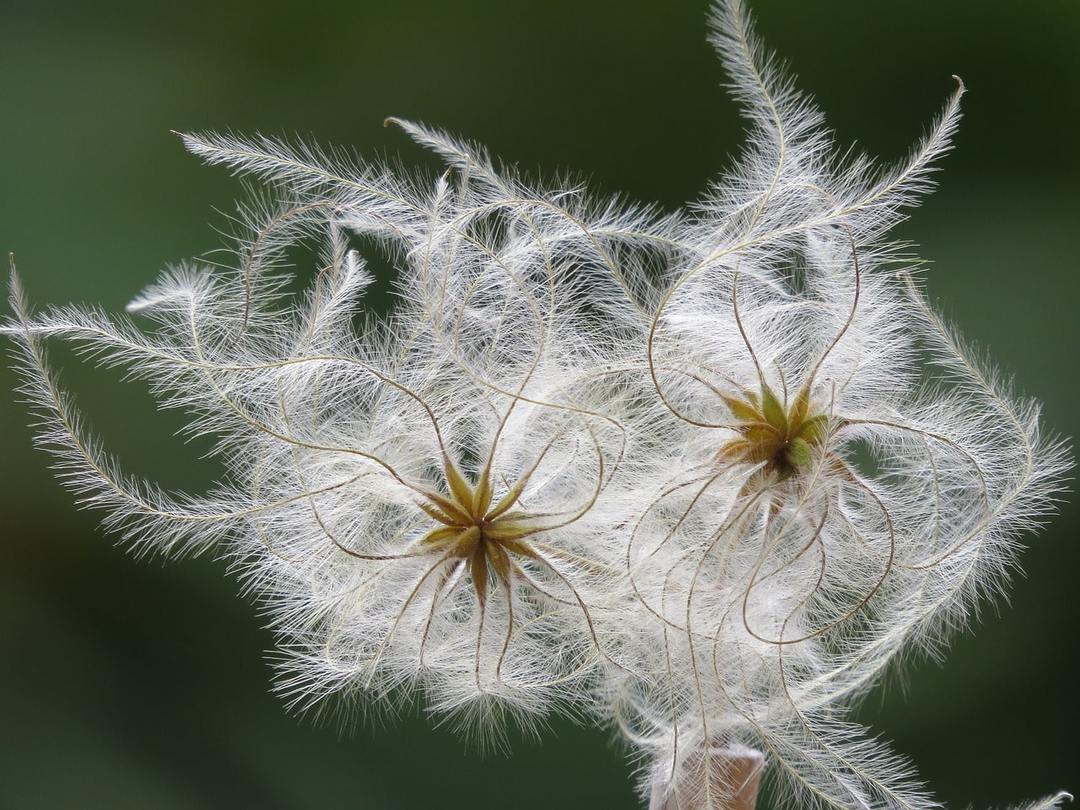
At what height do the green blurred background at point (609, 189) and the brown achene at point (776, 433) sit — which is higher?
the green blurred background at point (609, 189)

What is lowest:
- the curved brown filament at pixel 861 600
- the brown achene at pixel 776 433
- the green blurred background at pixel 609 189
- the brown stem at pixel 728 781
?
the brown stem at pixel 728 781

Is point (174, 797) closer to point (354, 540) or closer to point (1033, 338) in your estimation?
point (354, 540)

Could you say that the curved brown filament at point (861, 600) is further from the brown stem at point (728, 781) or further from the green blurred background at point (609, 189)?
the green blurred background at point (609, 189)

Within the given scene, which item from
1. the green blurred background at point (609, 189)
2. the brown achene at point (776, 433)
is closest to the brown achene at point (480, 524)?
the brown achene at point (776, 433)

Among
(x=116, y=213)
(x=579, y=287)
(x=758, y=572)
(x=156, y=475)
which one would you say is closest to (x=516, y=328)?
(x=579, y=287)

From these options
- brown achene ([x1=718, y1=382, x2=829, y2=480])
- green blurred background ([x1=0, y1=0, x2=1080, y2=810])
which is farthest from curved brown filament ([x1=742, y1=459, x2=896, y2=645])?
green blurred background ([x1=0, y1=0, x2=1080, y2=810])

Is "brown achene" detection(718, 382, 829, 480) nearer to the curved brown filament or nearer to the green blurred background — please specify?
the curved brown filament
